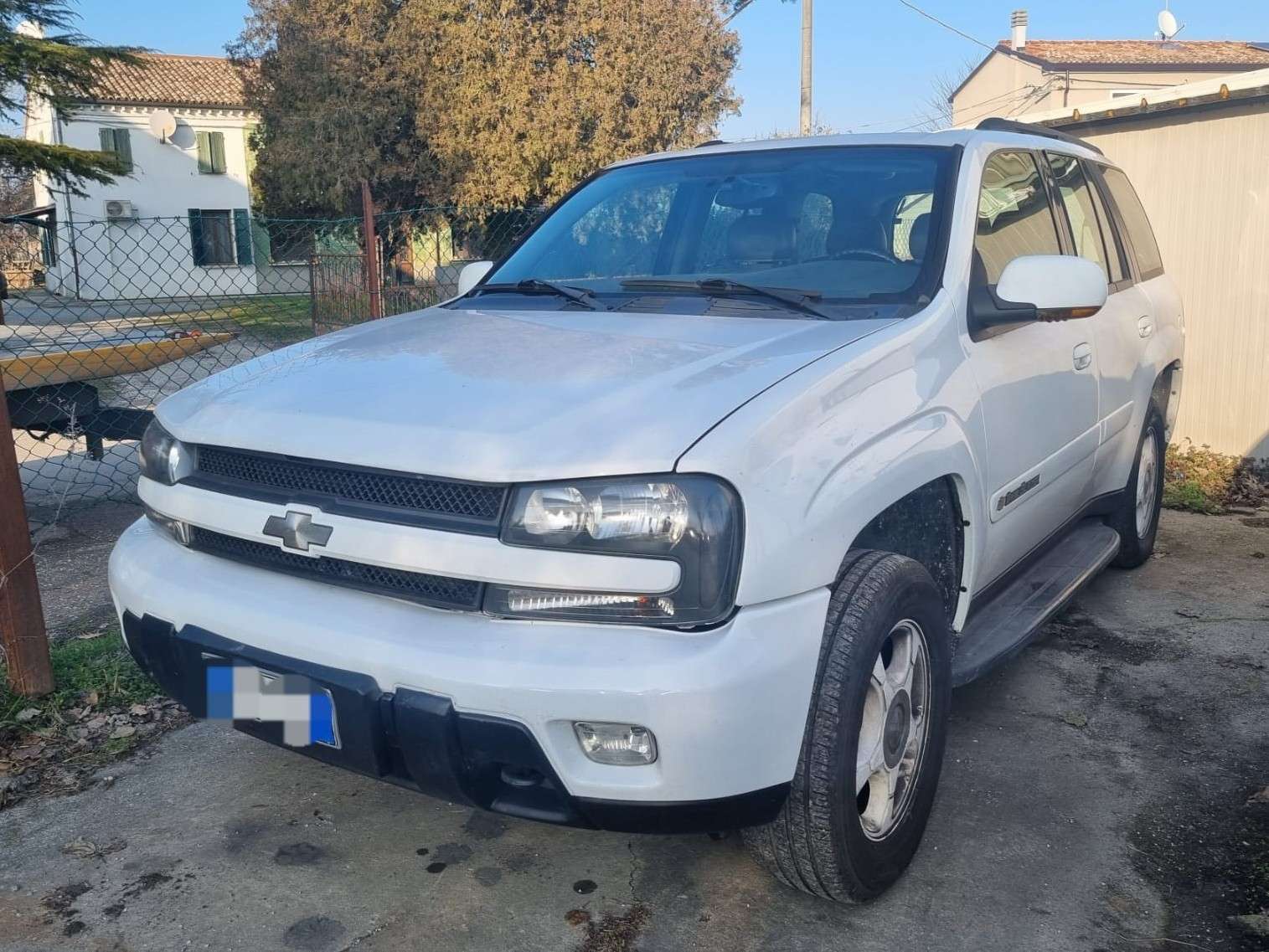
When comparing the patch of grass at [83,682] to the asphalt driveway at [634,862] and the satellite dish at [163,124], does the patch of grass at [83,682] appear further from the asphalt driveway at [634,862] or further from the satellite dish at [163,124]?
the satellite dish at [163,124]

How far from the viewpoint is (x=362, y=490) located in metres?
2.29

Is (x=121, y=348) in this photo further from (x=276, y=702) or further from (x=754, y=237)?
(x=276, y=702)

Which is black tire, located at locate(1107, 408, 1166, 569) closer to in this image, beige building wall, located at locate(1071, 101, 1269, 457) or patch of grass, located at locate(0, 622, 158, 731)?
beige building wall, located at locate(1071, 101, 1269, 457)

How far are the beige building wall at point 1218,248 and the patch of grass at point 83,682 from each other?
6415 millimetres

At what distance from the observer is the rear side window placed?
15.6 ft

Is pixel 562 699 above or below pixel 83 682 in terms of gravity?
above

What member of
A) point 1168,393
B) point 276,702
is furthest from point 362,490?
point 1168,393

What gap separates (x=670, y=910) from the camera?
2.53m

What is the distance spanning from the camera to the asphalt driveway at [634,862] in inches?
96.7

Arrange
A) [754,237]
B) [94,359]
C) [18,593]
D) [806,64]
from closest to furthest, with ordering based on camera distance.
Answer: [754,237], [18,593], [94,359], [806,64]

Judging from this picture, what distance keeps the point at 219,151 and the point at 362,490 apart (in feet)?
117

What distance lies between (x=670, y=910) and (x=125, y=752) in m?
1.87

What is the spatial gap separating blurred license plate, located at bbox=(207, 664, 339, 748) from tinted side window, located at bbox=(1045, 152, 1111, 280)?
3.11 meters

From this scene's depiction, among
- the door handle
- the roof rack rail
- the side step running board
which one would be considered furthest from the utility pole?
the door handle
